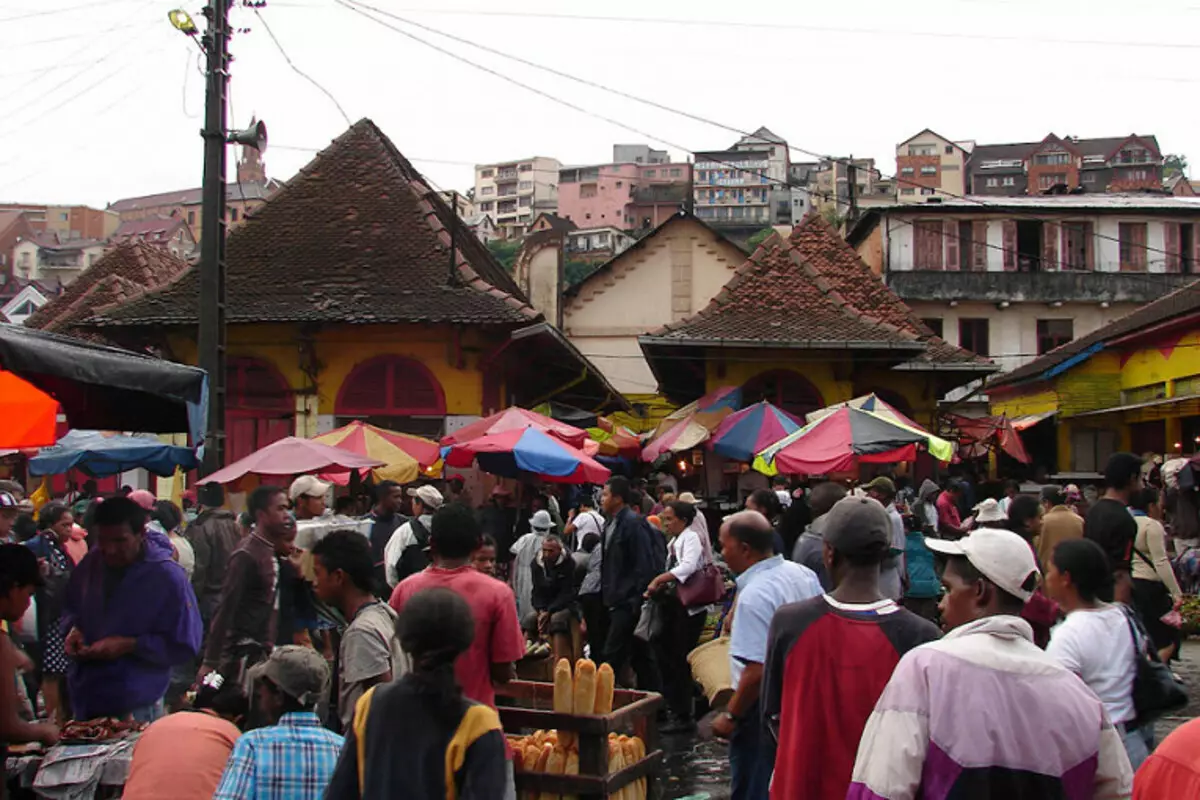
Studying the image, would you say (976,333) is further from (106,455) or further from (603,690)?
(603,690)

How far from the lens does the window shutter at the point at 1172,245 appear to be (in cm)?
3962

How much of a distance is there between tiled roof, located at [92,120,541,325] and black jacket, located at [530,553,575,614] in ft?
27.3

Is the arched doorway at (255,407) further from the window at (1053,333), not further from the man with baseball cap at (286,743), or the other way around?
the window at (1053,333)

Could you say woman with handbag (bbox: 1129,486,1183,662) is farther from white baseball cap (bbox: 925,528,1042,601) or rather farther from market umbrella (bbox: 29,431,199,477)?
market umbrella (bbox: 29,431,199,477)

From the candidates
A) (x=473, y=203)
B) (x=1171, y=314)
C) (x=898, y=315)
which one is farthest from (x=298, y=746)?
(x=473, y=203)

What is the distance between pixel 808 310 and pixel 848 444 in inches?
423

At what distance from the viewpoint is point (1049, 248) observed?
39.8 metres

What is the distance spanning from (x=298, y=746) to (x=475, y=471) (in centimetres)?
1592

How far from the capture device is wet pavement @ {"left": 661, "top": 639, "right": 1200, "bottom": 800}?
7.96 m

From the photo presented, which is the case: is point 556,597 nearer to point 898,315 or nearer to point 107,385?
point 107,385

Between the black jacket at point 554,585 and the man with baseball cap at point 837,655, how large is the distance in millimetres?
6509

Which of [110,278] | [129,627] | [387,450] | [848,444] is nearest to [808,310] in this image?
[848,444]

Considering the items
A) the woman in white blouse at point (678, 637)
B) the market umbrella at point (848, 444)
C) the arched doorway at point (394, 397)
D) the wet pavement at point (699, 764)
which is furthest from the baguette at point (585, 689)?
the arched doorway at point (394, 397)

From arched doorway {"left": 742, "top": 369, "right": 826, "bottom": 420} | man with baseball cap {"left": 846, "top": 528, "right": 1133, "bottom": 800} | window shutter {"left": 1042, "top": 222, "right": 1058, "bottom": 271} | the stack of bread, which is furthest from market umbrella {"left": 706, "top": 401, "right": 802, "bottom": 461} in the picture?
window shutter {"left": 1042, "top": 222, "right": 1058, "bottom": 271}
